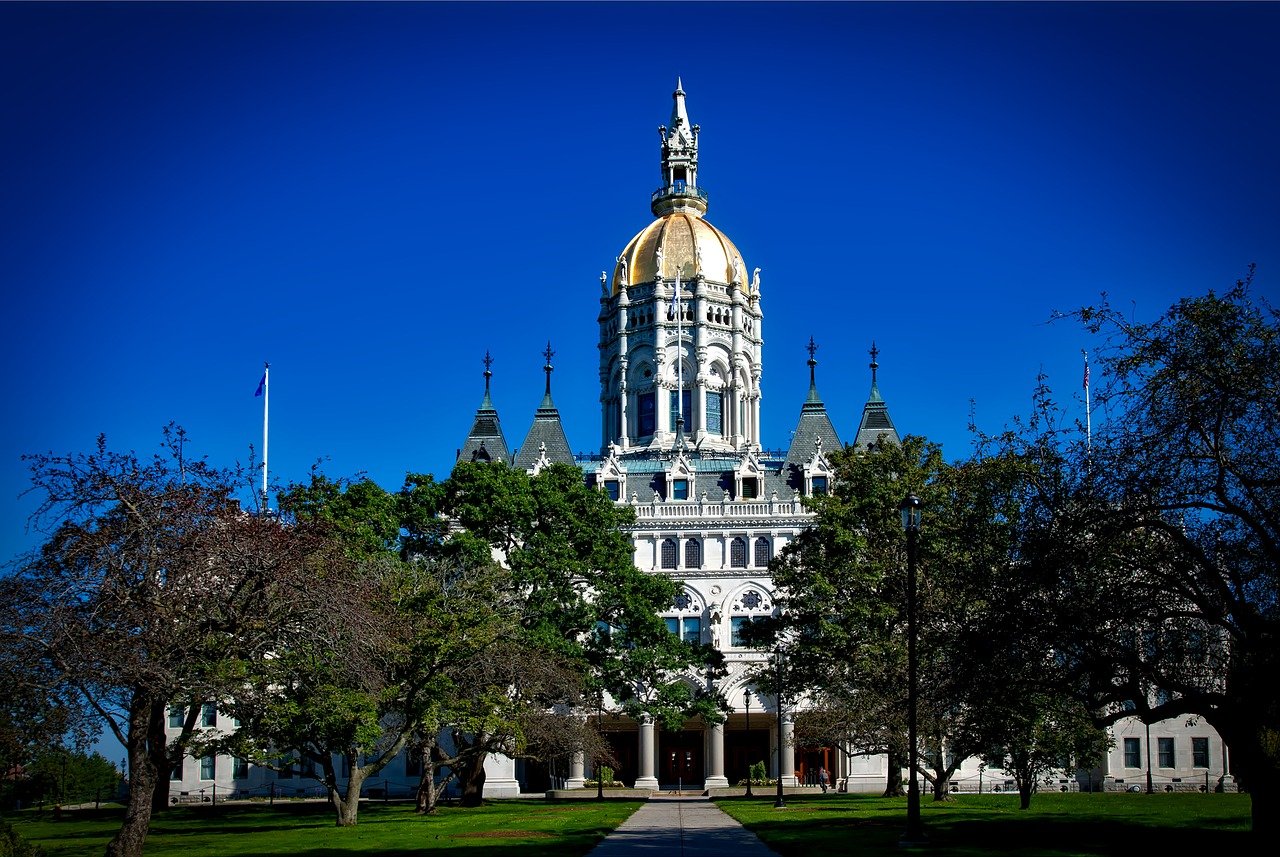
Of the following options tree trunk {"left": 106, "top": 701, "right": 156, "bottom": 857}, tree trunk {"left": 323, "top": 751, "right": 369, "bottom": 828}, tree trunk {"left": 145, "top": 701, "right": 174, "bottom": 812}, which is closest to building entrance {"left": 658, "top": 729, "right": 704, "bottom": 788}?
tree trunk {"left": 323, "top": 751, "right": 369, "bottom": 828}

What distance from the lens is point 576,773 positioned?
80375 millimetres

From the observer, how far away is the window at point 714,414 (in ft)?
339

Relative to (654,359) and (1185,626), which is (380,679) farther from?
(654,359)

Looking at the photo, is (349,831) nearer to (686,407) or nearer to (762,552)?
(762,552)

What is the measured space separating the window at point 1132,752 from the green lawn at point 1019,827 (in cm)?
2684

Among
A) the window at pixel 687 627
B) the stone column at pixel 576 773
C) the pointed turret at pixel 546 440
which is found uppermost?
the pointed turret at pixel 546 440

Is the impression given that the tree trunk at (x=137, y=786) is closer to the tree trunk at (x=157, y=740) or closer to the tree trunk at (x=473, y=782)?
the tree trunk at (x=157, y=740)

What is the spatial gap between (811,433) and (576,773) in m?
27.7

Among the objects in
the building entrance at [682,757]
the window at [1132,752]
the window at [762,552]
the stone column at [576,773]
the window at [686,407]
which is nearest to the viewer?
the stone column at [576,773]

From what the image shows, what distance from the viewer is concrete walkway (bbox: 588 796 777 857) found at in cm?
3050

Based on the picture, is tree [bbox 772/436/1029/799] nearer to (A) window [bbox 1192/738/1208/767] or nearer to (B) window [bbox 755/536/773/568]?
(B) window [bbox 755/536/773/568]

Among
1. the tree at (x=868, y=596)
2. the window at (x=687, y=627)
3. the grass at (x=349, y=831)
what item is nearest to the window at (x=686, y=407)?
the window at (x=687, y=627)

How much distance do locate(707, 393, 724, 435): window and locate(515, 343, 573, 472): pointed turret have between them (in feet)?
38.3

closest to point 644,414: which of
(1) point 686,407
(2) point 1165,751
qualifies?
(1) point 686,407
